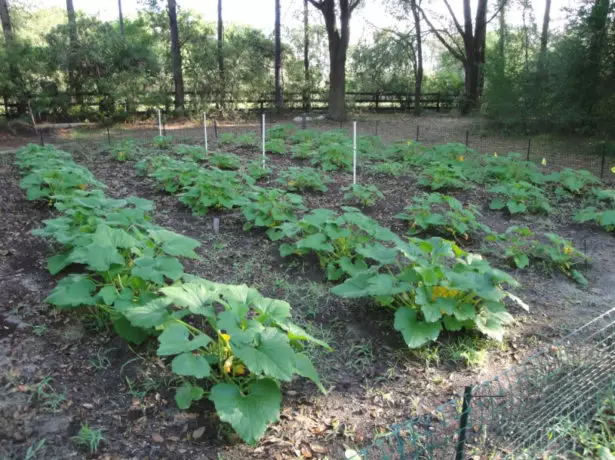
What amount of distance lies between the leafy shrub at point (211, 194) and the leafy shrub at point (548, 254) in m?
2.98

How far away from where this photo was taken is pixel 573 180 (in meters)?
7.34

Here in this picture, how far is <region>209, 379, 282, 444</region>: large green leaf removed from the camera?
88.7 inches

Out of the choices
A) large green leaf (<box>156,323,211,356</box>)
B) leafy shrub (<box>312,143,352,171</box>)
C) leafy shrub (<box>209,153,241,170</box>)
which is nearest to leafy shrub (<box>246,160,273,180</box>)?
leafy shrub (<box>209,153,241,170</box>)

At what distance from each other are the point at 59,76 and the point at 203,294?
52.7ft

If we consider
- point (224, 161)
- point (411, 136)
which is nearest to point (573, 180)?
point (224, 161)

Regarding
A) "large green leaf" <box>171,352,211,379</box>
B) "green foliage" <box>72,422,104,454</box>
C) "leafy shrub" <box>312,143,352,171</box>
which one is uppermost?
"leafy shrub" <box>312,143,352,171</box>

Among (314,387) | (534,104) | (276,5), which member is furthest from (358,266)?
(276,5)

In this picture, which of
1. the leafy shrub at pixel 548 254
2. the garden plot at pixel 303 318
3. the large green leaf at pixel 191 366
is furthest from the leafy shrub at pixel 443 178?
the large green leaf at pixel 191 366

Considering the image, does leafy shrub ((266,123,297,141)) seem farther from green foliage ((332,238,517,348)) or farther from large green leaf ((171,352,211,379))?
large green leaf ((171,352,211,379))

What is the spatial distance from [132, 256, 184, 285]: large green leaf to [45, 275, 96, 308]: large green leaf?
12.4 inches

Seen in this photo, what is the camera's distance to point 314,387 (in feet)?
9.65

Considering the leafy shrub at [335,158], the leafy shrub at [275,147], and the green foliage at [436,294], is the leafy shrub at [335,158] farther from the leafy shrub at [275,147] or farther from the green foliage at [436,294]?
the green foliage at [436,294]

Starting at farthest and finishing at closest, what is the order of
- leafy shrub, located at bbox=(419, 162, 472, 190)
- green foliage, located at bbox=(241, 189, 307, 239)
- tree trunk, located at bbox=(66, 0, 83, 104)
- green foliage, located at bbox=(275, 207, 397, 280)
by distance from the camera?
tree trunk, located at bbox=(66, 0, 83, 104) < leafy shrub, located at bbox=(419, 162, 472, 190) < green foliage, located at bbox=(241, 189, 307, 239) < green foliage, located at bbox=(275, 207, 397, 280)

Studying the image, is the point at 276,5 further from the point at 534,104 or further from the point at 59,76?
the point at 534,104
